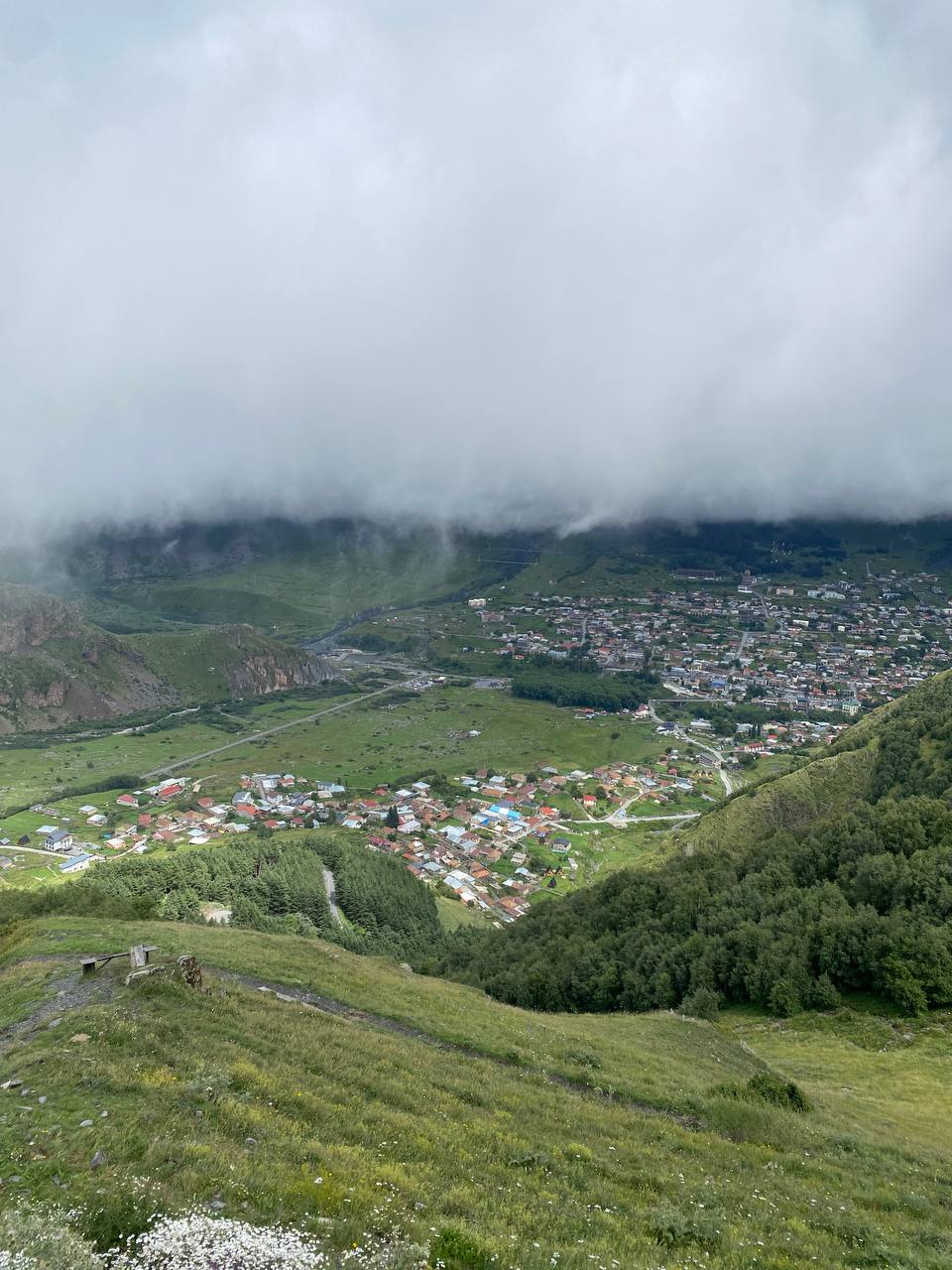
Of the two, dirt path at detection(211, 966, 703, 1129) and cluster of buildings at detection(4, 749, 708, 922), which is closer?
dirt path at detection(211, 966, 703, 1129)

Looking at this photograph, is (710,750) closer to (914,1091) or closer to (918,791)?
(918,791)

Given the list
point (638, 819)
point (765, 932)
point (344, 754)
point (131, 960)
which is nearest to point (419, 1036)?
point (131, 960)

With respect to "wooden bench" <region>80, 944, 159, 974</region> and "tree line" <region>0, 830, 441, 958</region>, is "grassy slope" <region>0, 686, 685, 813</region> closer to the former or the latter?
"tree line" <region>0, 830, 441, 958</region>

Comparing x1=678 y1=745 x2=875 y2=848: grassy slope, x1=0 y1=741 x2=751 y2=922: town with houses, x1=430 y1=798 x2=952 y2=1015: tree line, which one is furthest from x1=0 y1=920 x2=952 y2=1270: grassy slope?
x1=0 y1=741 x2=751 y2=922: town with houses

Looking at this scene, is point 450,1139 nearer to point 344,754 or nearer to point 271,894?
point 271,894

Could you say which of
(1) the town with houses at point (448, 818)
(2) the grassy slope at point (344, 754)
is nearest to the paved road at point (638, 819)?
(1) the town with houses at point (448, 818)
